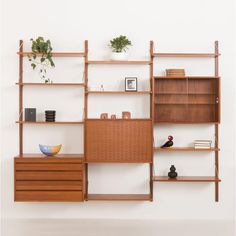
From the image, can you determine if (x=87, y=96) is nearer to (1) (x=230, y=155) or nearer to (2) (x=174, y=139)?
(2) (x=174, y=139)

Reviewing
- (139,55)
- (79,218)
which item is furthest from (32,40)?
(79,218)

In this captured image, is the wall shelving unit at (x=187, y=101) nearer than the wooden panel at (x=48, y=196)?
No

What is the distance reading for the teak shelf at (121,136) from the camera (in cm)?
492

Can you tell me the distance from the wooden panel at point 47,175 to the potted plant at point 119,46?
1.34m

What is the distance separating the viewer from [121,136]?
196 inches

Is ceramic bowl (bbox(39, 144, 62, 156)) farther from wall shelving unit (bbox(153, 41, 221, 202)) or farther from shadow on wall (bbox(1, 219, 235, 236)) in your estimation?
wall shelving unit (bbox(153, 41, 221, 202))

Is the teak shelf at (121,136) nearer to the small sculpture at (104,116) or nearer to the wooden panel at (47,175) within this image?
the wooden panel at (47,175)

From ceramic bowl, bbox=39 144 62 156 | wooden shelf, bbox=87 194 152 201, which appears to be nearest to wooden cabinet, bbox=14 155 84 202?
ceramic bowl, bbox=39 144 62 156

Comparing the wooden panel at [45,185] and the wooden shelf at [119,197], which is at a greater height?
the wooden panel at [45,185]

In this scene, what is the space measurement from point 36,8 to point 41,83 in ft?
2.93

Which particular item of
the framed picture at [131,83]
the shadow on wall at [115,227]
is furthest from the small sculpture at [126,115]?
the shadow on wall at [115,227]

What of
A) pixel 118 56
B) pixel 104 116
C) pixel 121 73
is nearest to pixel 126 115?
pixel 104 116

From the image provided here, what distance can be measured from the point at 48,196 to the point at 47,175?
0.74 ft

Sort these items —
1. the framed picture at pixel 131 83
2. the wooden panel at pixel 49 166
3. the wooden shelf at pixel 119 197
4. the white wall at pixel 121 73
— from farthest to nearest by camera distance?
the white wall at pixel 121 73, the framed picture at pixel 131 83, the wooden shelf at pixel 119 197, the wooden panel at pixel 49 166
